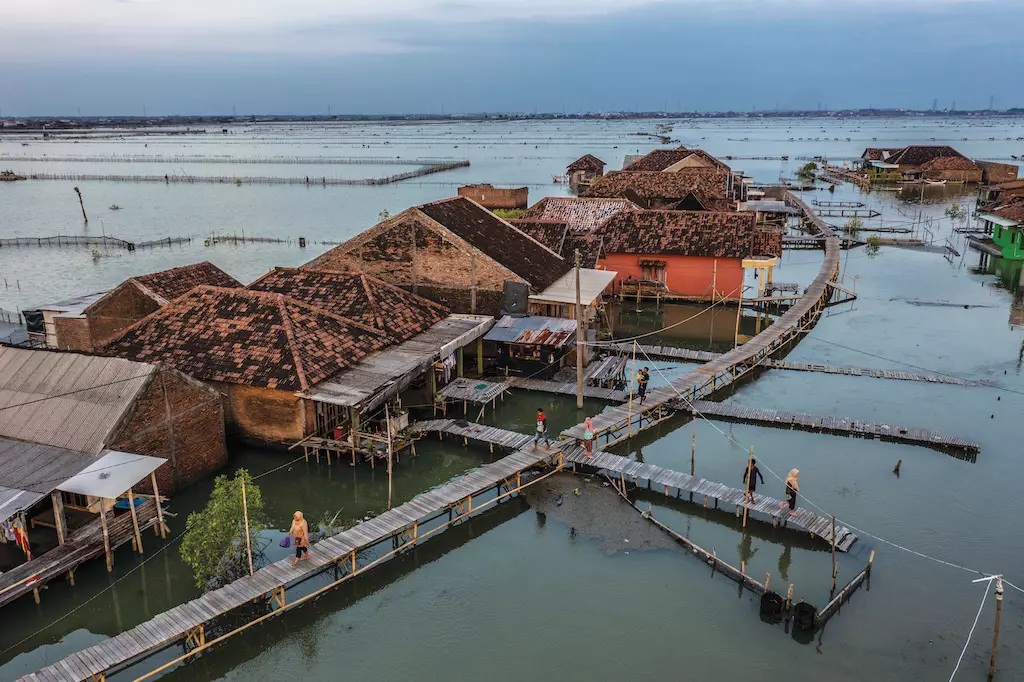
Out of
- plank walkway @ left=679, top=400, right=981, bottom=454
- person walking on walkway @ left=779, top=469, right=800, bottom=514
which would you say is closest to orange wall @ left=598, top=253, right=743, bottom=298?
plank walkway @ left=679, top=400, right=981, bottom=454

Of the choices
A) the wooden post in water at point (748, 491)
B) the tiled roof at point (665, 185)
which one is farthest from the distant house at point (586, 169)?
the wooden post in water at point (748, 491)

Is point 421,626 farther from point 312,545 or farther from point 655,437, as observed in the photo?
point 655,437

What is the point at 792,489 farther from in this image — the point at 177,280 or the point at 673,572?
the point at 177,280

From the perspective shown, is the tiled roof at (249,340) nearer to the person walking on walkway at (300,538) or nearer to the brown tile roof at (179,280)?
the brown tile roof at (179,280)

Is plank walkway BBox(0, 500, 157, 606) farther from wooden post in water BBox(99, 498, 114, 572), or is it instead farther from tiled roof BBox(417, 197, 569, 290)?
tiled roof BBox(417, 197, 569, 290)

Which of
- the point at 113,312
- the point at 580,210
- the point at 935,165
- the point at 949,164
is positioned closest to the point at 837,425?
the point at 113,312

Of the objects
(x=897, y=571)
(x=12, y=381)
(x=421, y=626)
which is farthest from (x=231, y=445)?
(x=897, y=571)
